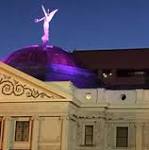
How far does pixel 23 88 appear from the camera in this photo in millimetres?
46875

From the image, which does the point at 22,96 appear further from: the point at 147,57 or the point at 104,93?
the point at 147,57

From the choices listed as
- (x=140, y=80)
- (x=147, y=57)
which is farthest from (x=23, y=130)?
(x=147, y=57)

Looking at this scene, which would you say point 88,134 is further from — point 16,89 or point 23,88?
point 16,89

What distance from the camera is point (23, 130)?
156 feet

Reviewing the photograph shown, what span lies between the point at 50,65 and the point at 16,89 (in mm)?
6548

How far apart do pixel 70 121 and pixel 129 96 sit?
595 cm

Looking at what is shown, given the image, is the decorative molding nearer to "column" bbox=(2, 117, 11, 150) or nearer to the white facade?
the white facade

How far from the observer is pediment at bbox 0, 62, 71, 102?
46344 mm

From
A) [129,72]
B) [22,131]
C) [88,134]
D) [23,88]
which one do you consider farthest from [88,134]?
[129,72]

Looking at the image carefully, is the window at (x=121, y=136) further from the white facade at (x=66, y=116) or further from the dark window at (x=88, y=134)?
the dark window at (x=88, y=134)

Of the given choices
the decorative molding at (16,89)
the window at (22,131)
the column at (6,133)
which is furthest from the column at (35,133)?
the column at (6,133)

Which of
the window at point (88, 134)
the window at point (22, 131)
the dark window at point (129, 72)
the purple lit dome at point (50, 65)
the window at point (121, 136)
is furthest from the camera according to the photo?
the dark window at point (129, 72)

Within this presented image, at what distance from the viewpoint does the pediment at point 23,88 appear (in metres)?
46.3

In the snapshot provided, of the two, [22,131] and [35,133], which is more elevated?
[22,131]
